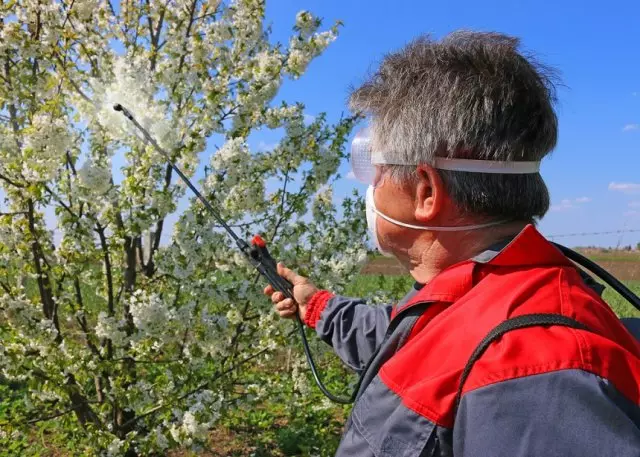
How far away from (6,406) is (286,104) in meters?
4.73

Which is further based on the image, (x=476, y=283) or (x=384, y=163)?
(x=384, y=163)

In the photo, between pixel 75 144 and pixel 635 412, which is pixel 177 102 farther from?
pixel 635 412

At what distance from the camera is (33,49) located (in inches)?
128

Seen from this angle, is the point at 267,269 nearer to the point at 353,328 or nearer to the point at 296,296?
the point at 296,296

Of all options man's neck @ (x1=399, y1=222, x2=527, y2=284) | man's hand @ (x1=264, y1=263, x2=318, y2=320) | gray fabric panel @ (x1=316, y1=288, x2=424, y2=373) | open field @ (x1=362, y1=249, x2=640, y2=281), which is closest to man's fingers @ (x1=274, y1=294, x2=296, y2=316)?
man's hand @ (x1=264, y1=263, x2=318, y2=320)

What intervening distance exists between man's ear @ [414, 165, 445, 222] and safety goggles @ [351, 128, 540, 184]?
2 centimetres

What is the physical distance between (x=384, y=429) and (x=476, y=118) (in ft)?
2.31

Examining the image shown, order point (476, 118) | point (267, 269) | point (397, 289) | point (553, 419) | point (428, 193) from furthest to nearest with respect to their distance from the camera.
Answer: point (397, 289) → point (267, 269) → point (428, 193) → point (476, 118) → point (553, 419)

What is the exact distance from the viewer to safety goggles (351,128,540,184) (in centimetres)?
126

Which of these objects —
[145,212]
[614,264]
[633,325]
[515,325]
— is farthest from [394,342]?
[614,264]

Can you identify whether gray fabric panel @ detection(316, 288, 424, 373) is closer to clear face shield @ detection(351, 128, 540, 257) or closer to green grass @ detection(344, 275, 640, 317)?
clear face shield @ detection(351, 128, 540, 257)

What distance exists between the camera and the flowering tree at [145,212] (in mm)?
3182

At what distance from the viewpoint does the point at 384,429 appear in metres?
1.11

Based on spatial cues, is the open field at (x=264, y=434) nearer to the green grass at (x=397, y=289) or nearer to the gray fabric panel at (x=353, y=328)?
the green grass at (x=397, y=289)
